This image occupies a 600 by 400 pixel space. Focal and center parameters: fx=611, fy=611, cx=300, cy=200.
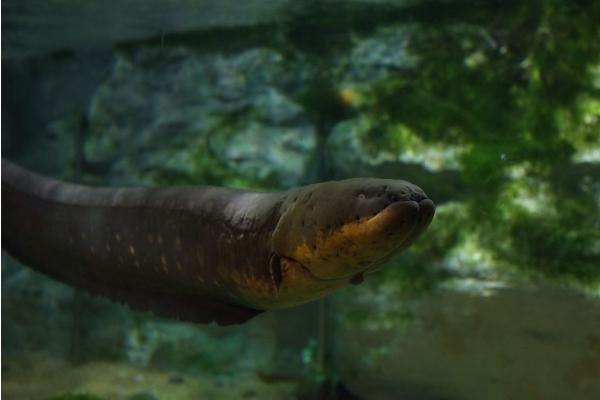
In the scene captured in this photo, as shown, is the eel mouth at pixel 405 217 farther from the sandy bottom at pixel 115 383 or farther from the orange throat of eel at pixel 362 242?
the sandy bottom at pixel 115 383

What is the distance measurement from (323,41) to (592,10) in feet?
9.39

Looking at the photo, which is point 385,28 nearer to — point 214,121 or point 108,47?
point 214,121

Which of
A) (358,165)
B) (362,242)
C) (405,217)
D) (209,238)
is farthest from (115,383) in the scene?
(405,217)

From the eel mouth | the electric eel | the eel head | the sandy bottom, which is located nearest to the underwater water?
the sandy bottom

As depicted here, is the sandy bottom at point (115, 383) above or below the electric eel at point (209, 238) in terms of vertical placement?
below

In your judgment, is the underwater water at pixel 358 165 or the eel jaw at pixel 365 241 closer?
the eel jaw at pixel 365 241

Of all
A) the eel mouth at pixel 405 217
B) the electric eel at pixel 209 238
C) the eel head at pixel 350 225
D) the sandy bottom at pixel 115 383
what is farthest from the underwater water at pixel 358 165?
the eel mouth at pixel 405 217

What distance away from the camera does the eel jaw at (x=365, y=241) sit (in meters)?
2.03

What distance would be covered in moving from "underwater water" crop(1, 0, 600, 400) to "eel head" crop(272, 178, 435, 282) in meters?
3.39

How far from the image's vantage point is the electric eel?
2131 mm

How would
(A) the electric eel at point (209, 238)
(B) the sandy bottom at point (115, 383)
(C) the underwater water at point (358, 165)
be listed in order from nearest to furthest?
(A) the electric eel at point (209, 238) < (C) the underwater water at point (358, 165) < (B) the sandy bottom at point (115, 383)

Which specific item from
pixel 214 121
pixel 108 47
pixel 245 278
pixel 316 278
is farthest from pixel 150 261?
pixel 108 47

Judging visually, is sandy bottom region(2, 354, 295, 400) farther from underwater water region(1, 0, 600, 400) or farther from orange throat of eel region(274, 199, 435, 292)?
orange throat of eel region(274, 199, 435, 292)

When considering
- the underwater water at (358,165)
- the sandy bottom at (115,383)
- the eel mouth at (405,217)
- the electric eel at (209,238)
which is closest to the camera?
the eel mouth at (405,217)
